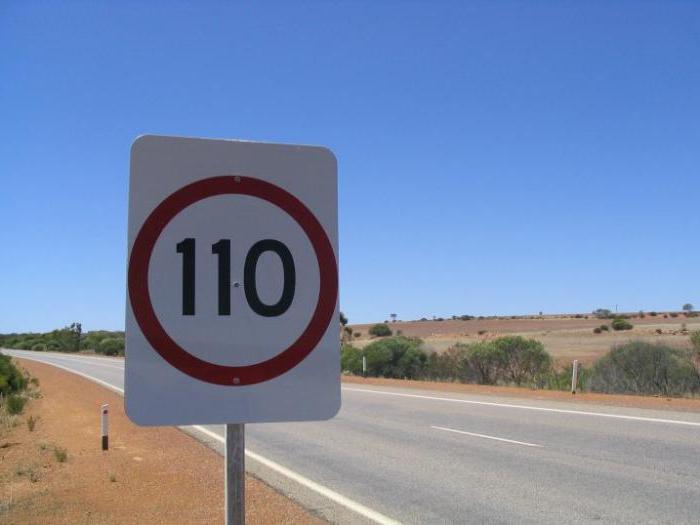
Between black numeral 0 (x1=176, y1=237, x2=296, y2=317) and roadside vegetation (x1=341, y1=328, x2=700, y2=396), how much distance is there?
2198cm

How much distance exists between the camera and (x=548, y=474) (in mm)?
9430

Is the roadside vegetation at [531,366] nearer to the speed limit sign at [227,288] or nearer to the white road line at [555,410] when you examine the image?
the white road line at [555,410]

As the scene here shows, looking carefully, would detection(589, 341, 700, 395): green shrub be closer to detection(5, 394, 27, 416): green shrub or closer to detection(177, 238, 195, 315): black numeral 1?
detection(5, 394, 27, 416): green shrub

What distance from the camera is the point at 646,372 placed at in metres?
23.5

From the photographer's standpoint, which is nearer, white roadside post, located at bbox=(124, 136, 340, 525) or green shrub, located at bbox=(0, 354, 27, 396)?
white roadside post, located at bbox=(124, 136, 340, 525)

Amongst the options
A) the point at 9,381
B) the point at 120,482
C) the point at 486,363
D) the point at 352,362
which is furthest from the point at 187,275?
the point at 352,362

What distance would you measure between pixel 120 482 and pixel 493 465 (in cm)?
519

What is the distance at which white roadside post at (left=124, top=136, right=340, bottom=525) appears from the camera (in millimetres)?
2250

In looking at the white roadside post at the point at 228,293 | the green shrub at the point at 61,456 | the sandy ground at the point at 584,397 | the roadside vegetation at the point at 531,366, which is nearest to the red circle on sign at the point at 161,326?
the white roadside post at the point at 228,293

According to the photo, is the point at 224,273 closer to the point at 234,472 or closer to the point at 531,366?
the point at 234,472

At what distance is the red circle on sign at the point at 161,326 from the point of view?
224 centimetres

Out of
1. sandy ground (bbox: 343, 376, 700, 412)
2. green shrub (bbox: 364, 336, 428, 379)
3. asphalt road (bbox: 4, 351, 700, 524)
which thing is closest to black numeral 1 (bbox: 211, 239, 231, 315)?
asphalt road (bbox: 4, 351, 700, 524)

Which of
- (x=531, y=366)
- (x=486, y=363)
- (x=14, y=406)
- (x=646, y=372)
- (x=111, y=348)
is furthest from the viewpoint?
(x=111, y=348)

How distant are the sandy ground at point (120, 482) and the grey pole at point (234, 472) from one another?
16.8 ft
